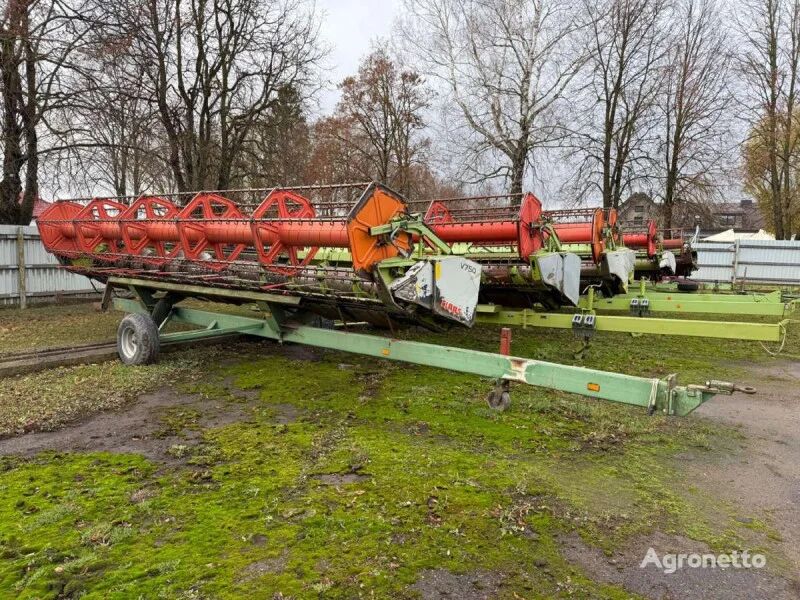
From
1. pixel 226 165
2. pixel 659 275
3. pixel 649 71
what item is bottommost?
pixel 659 275

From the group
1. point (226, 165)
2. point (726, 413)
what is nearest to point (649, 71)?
point (226, 165)

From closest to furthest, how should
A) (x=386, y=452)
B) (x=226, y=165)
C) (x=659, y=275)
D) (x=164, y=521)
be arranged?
(x=164, y=521)
(x=386, y=452)
(x=659, y=275)
(x=226, y=165)

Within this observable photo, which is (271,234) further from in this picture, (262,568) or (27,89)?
(27,89)

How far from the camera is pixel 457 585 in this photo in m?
2.51

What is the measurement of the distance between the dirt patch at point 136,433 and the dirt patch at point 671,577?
2.90 meters

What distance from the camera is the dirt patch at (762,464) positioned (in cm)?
330

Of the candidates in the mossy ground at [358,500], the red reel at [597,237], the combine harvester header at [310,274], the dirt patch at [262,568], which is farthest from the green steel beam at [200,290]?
the red reel at [597,237]

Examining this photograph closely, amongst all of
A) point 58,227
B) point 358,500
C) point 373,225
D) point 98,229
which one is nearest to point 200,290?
point 98,229

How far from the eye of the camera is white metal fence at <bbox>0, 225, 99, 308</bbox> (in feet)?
39.9

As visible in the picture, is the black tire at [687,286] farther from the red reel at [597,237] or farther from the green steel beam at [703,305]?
the red reel at [597,237]

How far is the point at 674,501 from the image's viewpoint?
3.40m

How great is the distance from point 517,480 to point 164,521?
7.48ft

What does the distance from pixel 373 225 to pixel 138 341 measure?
3861 mm

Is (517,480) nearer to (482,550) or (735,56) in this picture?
(482,550)
